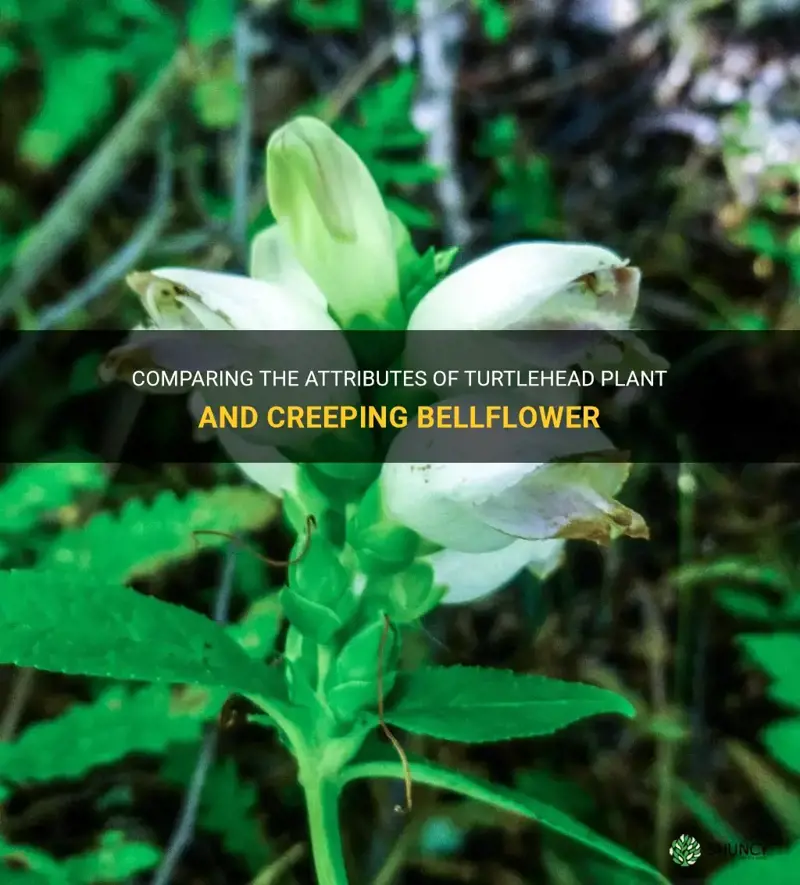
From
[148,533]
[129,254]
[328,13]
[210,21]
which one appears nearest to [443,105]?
[328,13]

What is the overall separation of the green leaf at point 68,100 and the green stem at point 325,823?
741 millimetres

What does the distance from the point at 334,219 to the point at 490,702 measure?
9.5 inches

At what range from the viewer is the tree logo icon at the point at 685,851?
602mm

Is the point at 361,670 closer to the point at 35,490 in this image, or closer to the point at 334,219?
the point at 334,219

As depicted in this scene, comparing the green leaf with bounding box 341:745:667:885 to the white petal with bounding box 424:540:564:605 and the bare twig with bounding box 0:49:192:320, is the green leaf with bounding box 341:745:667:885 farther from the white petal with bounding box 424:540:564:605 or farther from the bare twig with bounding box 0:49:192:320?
the bare twig with bounding box 0:49:192:320

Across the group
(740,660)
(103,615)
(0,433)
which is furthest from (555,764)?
(0,433)

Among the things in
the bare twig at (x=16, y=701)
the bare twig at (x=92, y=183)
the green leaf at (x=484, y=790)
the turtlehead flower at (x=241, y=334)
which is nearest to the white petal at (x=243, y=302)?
the turtlehead flower at (x=241, y=334)

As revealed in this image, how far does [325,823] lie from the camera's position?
17.2 inches

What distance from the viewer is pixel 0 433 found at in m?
0.87

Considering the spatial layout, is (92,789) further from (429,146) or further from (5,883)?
(429,146)

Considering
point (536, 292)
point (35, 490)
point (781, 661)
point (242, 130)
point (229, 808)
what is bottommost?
point (229, 808)

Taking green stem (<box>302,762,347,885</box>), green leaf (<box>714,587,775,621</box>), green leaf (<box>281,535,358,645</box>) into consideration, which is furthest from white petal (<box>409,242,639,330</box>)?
green leaf (<box>714,587,775,621</box>)

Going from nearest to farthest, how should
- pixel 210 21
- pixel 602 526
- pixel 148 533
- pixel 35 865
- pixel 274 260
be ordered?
pixel 602 526 → pixel 274 260 → pixel 35 865 → pixel 148 533 → pixel 210 21

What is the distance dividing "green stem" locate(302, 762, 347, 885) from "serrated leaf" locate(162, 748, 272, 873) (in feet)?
0.82
